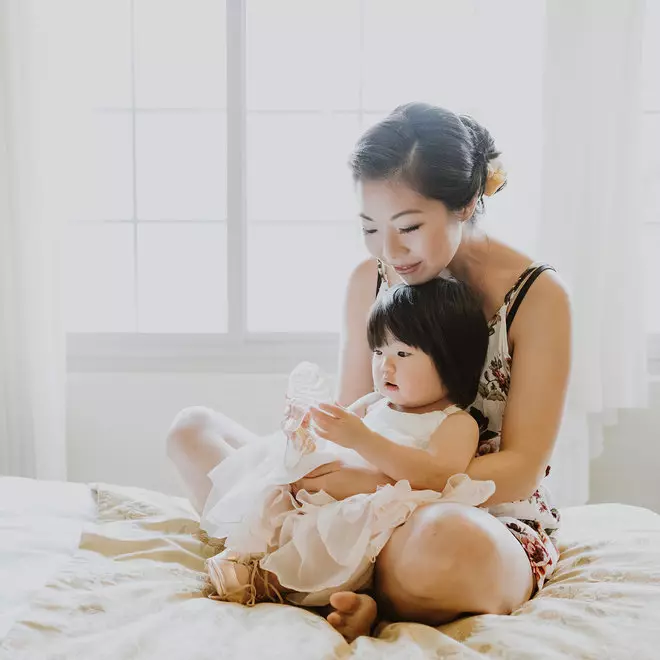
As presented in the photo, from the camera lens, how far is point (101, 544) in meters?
1.54

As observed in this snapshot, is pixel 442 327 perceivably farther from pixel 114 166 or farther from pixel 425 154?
pixel 114 166

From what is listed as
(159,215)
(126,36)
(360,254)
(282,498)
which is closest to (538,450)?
(282,498)

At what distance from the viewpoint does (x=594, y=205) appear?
254cm

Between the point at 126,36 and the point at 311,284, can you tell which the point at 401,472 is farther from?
the point at 126,36

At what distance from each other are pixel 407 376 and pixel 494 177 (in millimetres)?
407

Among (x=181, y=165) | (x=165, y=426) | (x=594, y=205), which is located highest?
(x=181, y=165)

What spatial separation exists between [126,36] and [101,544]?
1.83m

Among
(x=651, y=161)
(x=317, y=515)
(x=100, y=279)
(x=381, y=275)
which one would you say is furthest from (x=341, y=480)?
(x=651, y=161)

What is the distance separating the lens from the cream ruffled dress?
1.33 m

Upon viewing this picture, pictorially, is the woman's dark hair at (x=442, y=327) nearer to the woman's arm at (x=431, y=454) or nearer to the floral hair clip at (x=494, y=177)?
the woman's arm at (x=431, y=454)

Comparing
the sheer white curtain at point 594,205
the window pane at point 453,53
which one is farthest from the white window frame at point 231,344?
the sheer white curtain at point 594,205

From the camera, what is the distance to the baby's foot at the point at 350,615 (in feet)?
4.11

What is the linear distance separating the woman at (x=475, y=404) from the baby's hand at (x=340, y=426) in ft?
0.31

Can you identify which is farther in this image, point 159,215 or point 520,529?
point 159,215
